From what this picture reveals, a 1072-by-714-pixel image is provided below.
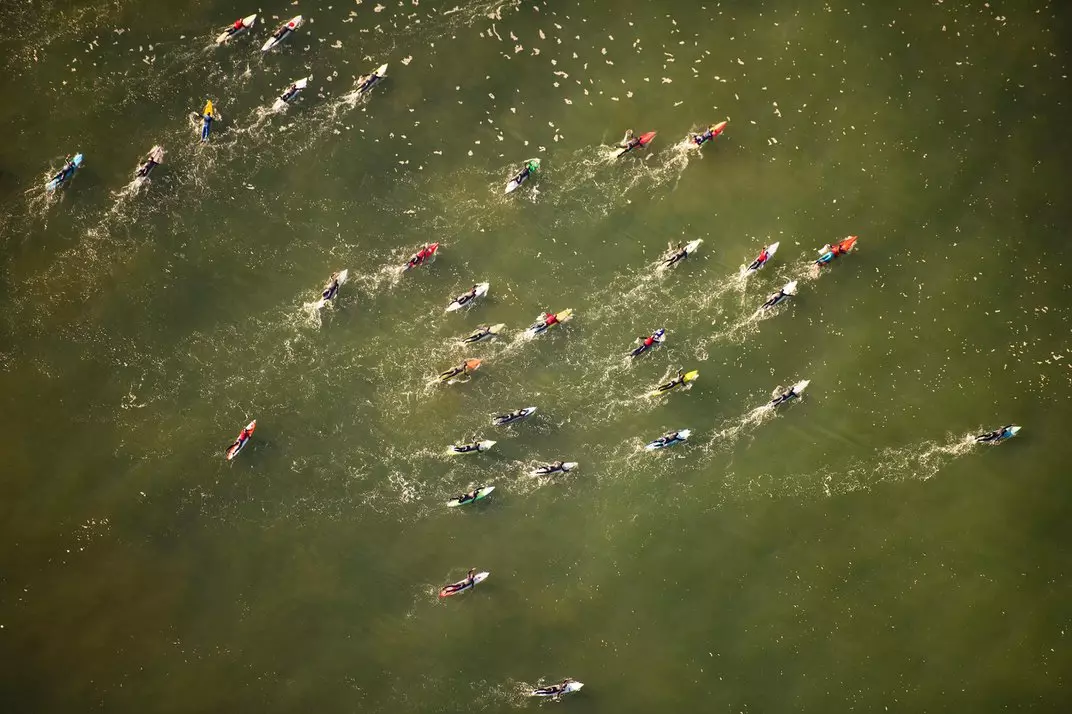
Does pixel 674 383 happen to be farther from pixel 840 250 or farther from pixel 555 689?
pixel 555 689

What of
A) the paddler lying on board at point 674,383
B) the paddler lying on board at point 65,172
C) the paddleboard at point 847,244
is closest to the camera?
the paddler lying on board at point 65,172

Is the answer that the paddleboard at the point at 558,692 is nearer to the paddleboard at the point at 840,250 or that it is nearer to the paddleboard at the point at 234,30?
the paddleboard at the point at 840,250

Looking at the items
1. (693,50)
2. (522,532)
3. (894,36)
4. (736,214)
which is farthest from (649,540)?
(894,36)

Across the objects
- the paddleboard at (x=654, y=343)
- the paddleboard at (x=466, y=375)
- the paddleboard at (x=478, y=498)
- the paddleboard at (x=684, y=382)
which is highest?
the paddleboard at (x=466, y=375)

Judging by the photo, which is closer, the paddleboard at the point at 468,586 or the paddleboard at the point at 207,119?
the paddleboard at the point at 468,586

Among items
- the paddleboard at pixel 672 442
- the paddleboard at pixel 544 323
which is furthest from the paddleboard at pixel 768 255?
the paddleboard at pixel 544 323

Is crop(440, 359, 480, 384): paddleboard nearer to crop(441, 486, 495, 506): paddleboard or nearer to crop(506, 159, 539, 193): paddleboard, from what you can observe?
crop(441, 486, 495, 506): paddleboard
